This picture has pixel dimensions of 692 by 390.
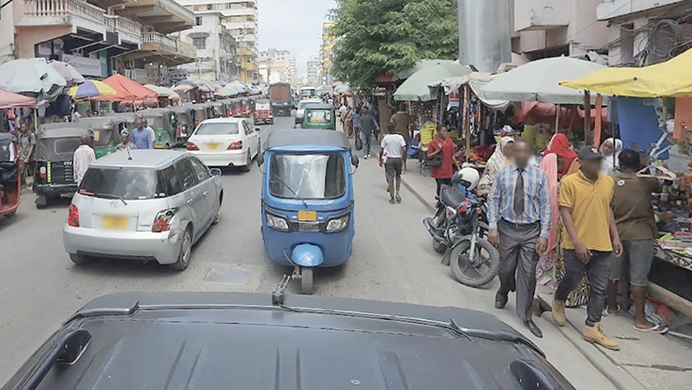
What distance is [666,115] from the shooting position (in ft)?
24.0

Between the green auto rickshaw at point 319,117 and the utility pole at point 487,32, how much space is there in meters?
9.51

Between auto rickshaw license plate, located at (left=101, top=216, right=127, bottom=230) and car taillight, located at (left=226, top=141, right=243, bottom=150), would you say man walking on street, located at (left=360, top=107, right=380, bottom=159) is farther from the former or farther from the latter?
auto rickshaw license plate, located at (left=101, top=216, right=127, bottom=230)

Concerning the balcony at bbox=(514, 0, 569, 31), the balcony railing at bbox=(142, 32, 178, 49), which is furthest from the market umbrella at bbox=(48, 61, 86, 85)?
the balcony railing at bbox=(142, 32, 178, 49)

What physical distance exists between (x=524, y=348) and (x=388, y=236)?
8185 millimetres

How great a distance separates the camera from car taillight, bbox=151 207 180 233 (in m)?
7.73

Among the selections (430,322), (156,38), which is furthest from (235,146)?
(156,38)

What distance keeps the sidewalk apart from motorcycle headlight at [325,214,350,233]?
2.50 meters

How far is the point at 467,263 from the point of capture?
26.2 feet

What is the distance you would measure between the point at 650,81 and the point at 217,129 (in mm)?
14205

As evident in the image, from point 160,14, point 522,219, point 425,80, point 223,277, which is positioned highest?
point 160,14

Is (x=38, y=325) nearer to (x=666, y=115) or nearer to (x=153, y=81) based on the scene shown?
(x=666, y=115)

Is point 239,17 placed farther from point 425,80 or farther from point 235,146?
point 425,80

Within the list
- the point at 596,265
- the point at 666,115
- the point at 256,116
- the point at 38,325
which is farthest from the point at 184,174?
the point at 256,116

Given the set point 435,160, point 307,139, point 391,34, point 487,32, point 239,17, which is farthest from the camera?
point 239,17
